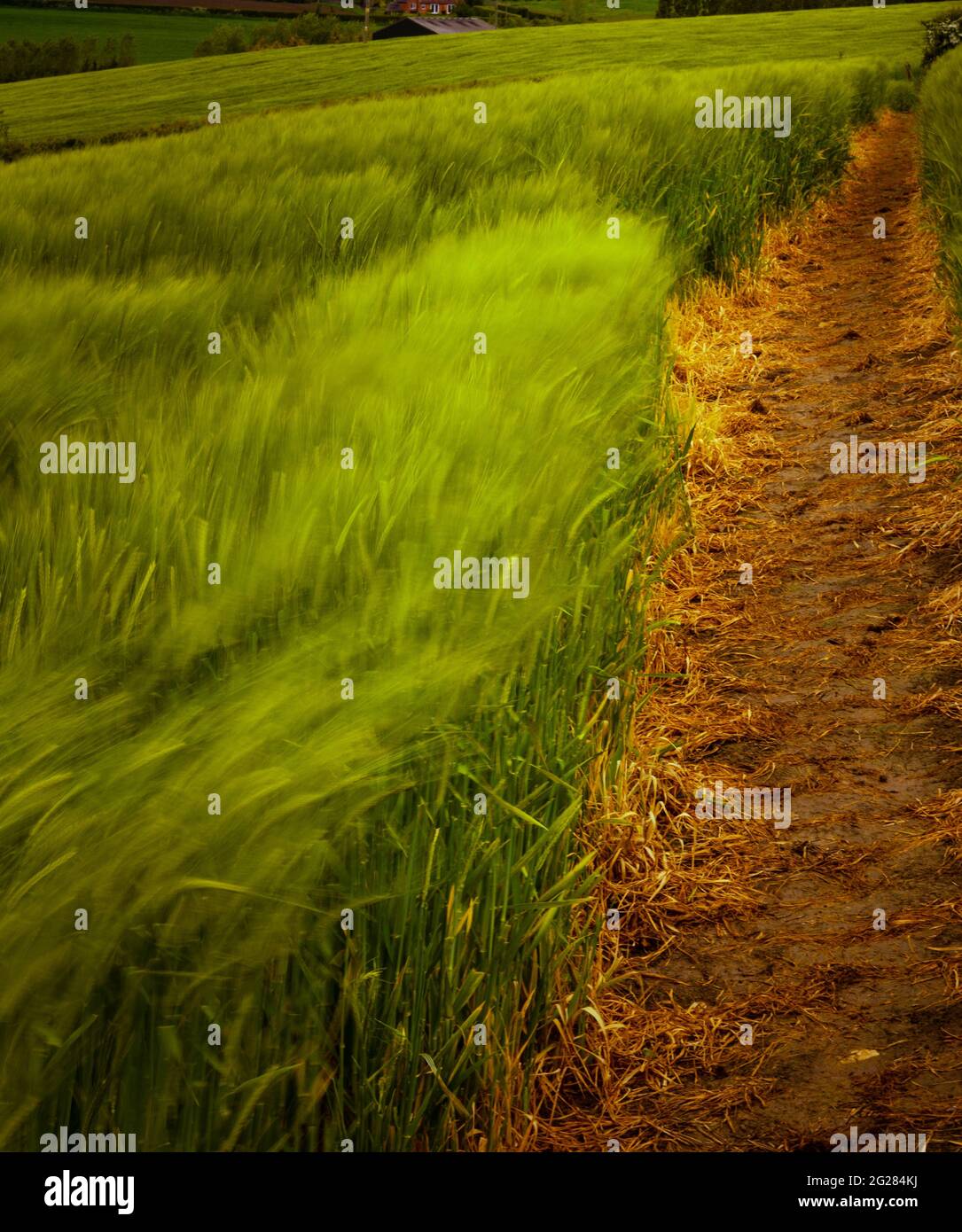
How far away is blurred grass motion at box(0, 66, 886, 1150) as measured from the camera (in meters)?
0.90

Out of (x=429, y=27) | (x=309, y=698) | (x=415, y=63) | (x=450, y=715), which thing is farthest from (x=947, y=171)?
(x=429, y=27)

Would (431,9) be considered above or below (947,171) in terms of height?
above

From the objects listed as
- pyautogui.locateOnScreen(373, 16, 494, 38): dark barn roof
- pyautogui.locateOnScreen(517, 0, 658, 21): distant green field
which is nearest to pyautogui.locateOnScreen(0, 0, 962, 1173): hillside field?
pyautogui.locateOnScreen(517, 0, 658, 21): distant green field

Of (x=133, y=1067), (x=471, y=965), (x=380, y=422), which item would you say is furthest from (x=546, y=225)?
(x=133, y=1067)

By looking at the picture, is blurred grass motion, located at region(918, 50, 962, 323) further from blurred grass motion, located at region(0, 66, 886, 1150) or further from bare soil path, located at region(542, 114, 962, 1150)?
blurred grass motion, located at region(0, 66, 886, 1150)

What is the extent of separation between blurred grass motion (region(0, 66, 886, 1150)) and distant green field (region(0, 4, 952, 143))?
12.3 metres

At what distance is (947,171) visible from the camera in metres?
5.84

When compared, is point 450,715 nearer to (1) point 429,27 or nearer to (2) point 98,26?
(2) point 98,26

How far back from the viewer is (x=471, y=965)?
140cm

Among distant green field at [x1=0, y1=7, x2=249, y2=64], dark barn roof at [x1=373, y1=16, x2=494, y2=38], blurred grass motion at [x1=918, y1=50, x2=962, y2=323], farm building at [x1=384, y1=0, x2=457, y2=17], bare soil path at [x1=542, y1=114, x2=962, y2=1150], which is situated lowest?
bare soil path at [x1=542, y1=114, x2=962, y2=1150]

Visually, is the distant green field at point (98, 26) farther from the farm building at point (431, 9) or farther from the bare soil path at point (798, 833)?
the bare soil path at point (798, 833)

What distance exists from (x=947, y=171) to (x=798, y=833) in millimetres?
4933

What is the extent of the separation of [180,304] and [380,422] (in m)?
1.36

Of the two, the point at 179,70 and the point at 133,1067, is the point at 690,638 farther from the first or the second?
the point at 179,70
